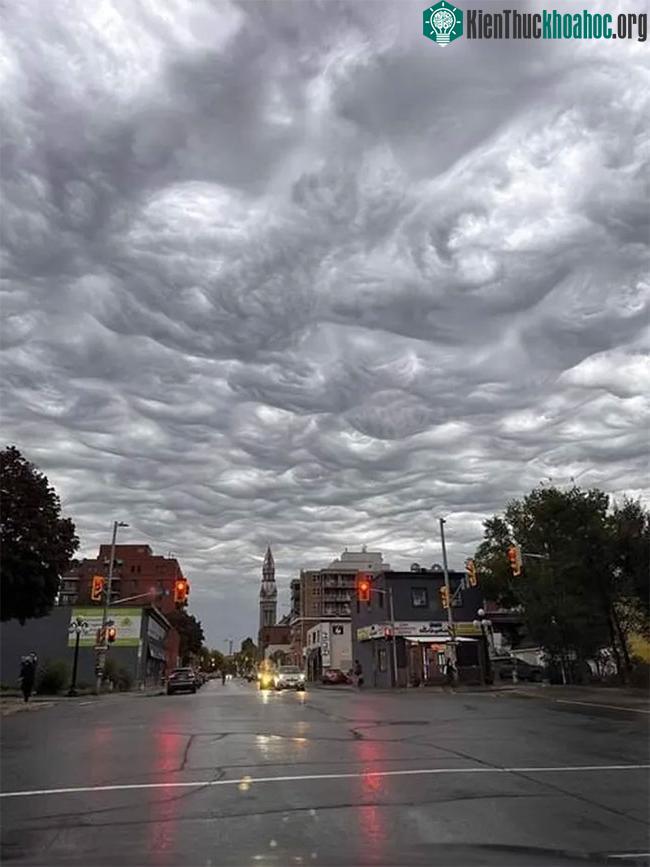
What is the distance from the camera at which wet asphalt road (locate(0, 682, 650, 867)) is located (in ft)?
22.4

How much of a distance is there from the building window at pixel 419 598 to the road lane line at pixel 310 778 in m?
51.7

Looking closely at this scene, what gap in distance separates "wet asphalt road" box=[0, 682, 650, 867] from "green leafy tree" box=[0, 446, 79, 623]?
43.9ft

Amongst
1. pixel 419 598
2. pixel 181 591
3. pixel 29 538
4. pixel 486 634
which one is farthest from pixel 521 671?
pixel 29 538

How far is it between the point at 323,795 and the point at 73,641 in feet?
206

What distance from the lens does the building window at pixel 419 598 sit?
6303cm

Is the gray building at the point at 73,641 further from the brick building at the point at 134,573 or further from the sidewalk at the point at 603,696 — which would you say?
the brick building at the point at 134,573

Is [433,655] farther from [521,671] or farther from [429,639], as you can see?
[521,671]

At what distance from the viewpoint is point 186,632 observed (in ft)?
450

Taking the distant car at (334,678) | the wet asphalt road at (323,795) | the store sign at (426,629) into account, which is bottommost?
the wet asphalt road at (323,795)

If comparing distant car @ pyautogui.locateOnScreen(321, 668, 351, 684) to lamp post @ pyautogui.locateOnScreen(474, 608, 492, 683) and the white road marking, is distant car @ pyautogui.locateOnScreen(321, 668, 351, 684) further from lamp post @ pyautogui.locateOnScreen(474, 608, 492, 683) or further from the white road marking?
the white road marking

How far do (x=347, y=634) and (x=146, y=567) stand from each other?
43.0 metres

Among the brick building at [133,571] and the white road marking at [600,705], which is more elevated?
the brick building at [133,571]

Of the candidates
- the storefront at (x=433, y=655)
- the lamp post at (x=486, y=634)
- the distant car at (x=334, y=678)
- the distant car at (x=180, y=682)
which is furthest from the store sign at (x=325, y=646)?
the distant car at (x=180, y=682)

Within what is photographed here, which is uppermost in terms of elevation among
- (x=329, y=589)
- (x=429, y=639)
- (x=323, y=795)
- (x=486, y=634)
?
(x=329, y=589)
